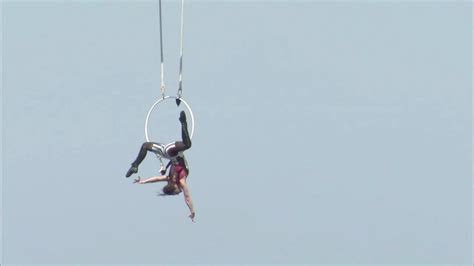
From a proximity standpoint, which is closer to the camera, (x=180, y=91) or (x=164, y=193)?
(x=180, y=91)

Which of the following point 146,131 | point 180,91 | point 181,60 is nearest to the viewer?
point 181,60

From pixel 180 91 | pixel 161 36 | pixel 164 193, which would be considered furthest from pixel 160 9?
pixel 164 193

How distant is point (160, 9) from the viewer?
16656mm

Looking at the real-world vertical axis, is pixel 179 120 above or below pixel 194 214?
above

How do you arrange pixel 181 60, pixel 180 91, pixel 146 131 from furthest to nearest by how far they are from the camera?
pixel 146 131 → pixel 180 91 → pixel 181 60

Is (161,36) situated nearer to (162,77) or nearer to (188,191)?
(162,77)

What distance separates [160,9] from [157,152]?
4289 mm

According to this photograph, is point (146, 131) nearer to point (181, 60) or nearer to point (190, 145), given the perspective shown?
point (190, 145)

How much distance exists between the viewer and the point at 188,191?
20.0 metres

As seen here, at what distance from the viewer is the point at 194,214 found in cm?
1975

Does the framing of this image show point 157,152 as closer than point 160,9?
No

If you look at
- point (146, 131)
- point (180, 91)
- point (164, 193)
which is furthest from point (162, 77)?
point (164, 193)

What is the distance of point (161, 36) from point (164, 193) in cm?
480

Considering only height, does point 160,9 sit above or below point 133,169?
above
